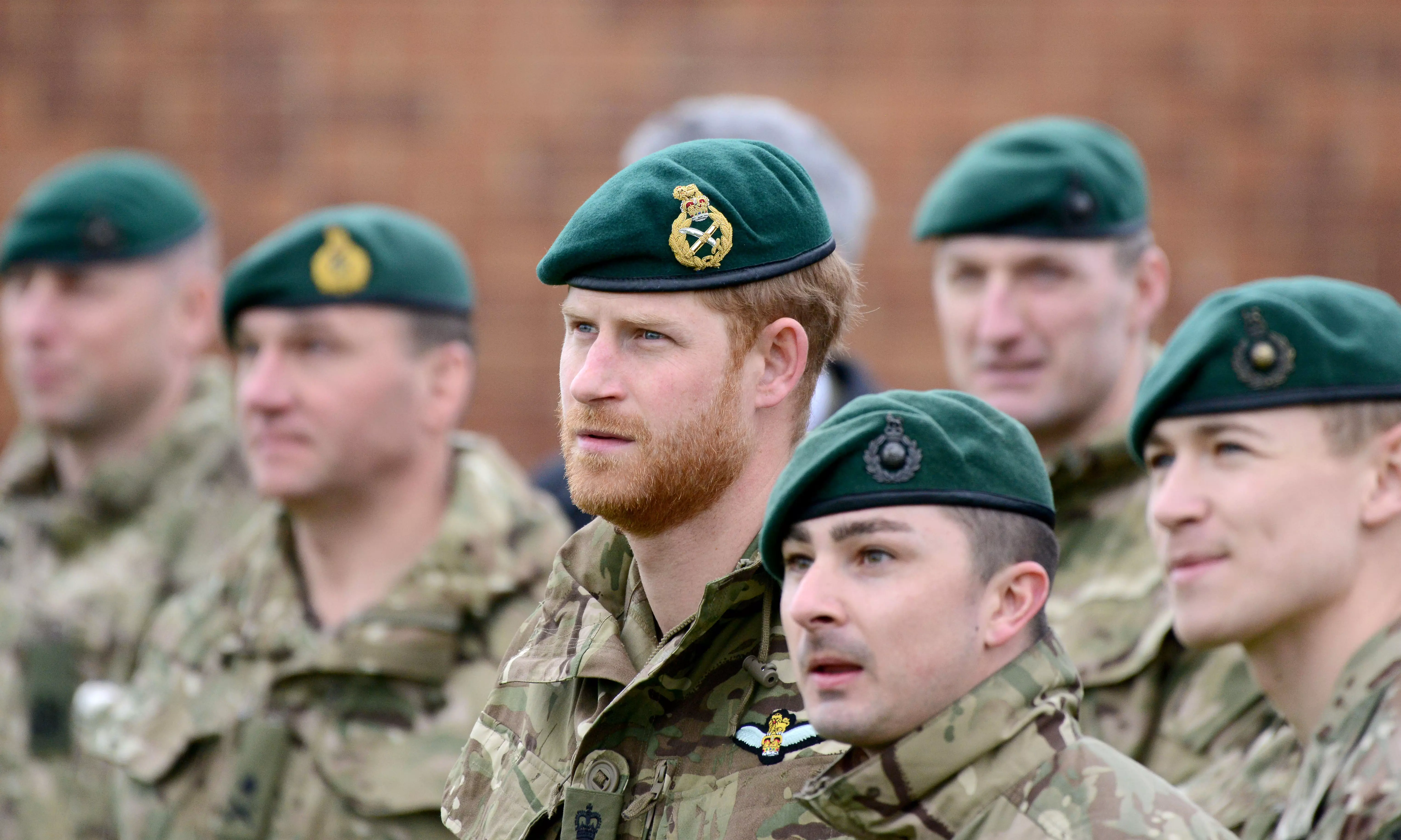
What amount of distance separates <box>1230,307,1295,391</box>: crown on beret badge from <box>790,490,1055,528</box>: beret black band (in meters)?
0.86

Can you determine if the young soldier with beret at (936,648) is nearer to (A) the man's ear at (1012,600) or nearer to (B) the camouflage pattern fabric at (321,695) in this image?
(A) the man's ear at (1012,600)

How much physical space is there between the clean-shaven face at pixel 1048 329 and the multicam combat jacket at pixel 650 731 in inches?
69.9

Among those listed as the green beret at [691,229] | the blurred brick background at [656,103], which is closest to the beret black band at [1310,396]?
the green beret at [691,229]

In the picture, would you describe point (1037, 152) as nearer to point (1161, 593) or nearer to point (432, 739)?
point (1161, 593)

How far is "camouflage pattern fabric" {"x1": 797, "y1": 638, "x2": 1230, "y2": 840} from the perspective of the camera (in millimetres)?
2385

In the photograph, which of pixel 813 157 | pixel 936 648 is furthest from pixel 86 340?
pixel 936 648

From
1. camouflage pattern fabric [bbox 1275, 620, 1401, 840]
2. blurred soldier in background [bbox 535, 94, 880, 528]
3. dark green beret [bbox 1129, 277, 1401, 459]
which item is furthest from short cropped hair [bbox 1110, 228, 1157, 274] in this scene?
camouflage pattern fabric [bbox 1275, 620, 1401, 840]

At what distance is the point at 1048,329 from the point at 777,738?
6.79 feet

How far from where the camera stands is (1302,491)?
10.4 ft

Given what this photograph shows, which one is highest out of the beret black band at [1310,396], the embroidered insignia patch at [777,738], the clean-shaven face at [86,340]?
the beret black band at [1310,396]

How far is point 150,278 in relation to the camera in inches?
237

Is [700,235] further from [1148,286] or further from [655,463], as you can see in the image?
[1148,286]

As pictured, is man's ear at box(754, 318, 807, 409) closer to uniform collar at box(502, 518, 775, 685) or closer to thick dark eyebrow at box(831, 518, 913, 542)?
uniform collar at box(502, 518, 775, 685)

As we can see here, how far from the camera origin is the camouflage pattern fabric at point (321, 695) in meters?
4.42
